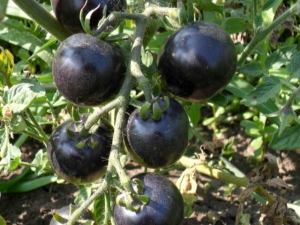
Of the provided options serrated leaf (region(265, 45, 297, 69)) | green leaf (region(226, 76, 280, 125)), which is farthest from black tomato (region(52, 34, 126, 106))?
green leaf (region(226, 76, 280, 125))

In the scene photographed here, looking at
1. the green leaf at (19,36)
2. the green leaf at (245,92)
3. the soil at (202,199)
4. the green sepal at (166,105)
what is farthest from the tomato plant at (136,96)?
the green leaf at (19,36)

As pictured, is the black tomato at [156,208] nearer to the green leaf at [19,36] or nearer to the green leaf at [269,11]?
the green leaf at [269,11]

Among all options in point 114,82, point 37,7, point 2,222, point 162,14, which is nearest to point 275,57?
point 162,14

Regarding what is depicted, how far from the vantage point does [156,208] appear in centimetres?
116

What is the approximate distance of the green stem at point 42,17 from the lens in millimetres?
1415

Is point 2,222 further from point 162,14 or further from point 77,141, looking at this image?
point 162,14

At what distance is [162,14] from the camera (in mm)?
1290

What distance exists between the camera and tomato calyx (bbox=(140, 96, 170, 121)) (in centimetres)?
111

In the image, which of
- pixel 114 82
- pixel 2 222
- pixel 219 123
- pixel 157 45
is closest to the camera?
pixel 114 82

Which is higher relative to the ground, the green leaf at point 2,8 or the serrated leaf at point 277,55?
the green leaf at point 2,8

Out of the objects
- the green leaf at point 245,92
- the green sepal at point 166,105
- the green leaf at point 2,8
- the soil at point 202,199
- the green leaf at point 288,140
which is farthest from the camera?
the soil at point 202,199

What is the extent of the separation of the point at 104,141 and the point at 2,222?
13.2 inches

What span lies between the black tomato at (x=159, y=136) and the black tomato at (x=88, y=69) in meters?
0.10

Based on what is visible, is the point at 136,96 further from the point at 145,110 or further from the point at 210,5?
the point at 210,5
